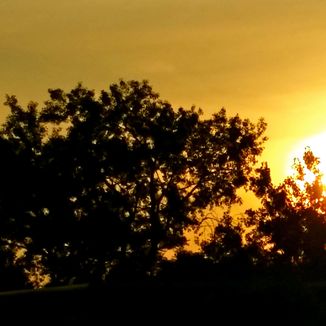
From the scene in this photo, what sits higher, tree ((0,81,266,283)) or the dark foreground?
tree ((0,81,266,283))

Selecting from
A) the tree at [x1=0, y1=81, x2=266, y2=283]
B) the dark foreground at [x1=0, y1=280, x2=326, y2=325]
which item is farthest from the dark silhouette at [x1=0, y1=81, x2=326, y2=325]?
the dark foreground at [x1=0, y1=280, x2=326, y2=325]

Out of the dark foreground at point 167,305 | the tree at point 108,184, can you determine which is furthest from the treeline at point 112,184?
the dark foreground at point 167,305

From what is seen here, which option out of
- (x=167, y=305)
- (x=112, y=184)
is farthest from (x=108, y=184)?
(x=167, y=305)

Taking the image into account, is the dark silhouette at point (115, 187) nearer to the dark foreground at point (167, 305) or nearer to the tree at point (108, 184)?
the tree at point (108, 184)

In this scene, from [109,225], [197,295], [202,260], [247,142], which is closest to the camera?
[197,295]

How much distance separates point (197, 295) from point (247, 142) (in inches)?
1199

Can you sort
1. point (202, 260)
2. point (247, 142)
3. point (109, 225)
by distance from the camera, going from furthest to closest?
1. point (247, 142)
2. point (109, 225)
3. point (202, 260)

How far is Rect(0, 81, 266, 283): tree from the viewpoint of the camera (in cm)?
5706

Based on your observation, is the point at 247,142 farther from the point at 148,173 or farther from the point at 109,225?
the point at 109,225

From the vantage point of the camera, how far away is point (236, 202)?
6041 cm

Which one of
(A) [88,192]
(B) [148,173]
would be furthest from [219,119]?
(A) [88,192]

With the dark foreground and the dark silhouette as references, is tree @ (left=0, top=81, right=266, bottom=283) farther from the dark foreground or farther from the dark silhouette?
the dark foreground

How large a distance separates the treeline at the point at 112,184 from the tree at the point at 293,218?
39 centimetres

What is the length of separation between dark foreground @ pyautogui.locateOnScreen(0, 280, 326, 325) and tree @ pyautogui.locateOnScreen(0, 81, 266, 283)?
2550 centimetres
